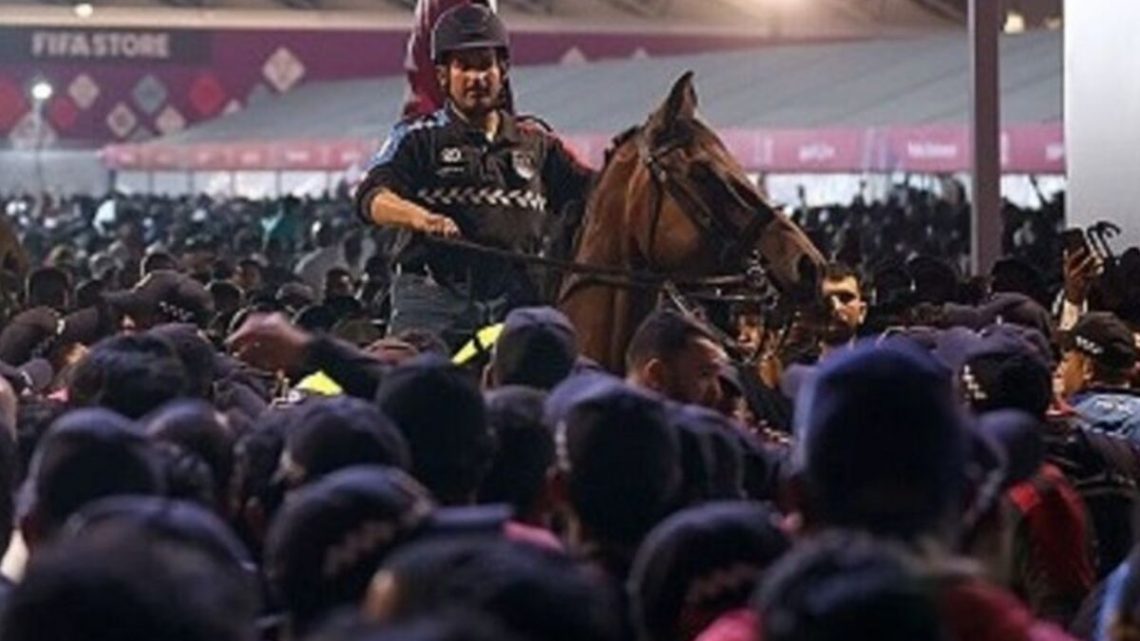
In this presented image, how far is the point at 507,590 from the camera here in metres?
3.80

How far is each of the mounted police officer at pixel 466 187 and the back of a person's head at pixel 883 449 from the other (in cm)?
564

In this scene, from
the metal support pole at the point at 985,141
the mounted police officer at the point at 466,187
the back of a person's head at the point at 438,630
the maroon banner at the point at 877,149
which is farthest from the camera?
the maroon banner at the point at 877,149

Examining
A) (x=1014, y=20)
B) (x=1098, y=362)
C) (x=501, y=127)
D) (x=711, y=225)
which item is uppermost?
(x=1014, y=20)

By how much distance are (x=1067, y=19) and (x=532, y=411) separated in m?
12.0

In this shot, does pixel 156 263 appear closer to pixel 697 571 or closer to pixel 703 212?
pixel 703 212

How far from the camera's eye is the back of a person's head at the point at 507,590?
378 cm

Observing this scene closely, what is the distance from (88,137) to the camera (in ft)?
166

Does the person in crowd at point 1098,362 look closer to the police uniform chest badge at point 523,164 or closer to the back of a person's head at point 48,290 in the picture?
→ the police uniform chest badge at point 523,164

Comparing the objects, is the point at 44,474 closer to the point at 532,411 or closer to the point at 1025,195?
the point at 532,411

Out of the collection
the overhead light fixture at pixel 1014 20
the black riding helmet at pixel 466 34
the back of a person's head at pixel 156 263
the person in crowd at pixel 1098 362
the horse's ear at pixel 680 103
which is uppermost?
the overhead light fixture at pixel 1014 20

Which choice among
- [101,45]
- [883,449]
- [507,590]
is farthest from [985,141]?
[101,45]

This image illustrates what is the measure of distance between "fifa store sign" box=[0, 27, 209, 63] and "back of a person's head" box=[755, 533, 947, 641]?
4353cm

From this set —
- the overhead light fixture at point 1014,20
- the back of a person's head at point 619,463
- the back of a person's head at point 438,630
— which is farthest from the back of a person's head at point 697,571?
the overhead light fixture at point 1014,20

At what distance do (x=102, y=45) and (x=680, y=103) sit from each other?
1574 inches
